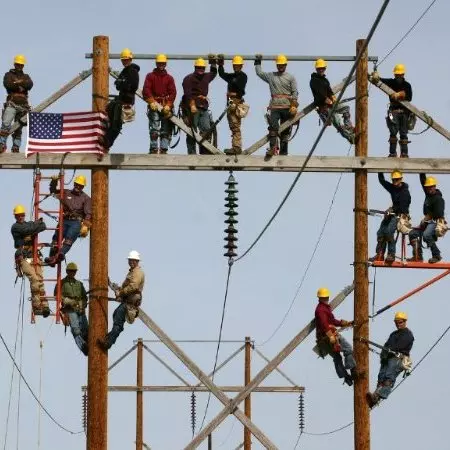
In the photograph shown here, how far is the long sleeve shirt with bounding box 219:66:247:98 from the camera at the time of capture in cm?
3306

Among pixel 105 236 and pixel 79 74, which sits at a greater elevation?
pixel 79 74

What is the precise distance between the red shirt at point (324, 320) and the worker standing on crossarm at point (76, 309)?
354 centimetres

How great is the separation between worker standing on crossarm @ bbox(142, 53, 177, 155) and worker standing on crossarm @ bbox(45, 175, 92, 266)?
1.34 metres

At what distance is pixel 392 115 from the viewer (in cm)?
3353

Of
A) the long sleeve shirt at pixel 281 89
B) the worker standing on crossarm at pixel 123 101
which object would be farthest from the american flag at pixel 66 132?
the long sleeve shirt at pixel 281 89

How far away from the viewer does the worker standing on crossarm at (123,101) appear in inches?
1287

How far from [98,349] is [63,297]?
976mm

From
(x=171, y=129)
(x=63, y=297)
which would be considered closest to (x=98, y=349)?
(x=63, y=297)

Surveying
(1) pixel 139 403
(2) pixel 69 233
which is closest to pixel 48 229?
(2) pixel 69 233

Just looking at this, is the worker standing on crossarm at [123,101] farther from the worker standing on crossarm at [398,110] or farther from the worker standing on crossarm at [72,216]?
the worker standing on crossarm at [398,110]

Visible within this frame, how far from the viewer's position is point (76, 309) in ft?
107

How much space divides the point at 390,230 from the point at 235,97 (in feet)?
10.4

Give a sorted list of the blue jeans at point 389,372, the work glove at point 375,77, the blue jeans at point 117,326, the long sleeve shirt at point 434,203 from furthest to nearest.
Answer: the work glove at point 375,77, the long sleeve shirt at point 434,203, the blue jeans at point 389,372, the blue jeans at point 117,326

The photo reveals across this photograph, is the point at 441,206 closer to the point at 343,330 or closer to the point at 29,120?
the point at 343,330
